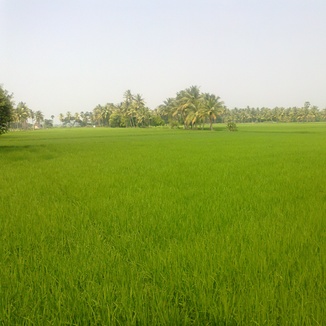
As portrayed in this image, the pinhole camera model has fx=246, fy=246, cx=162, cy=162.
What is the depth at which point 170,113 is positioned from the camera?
61.5 metres

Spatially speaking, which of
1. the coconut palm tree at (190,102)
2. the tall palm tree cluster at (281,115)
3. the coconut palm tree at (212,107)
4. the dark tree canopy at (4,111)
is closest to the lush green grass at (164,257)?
the dark tree canopy at (4,111)

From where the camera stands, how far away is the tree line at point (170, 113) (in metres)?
43.4

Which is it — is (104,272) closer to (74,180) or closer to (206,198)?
(206,198)

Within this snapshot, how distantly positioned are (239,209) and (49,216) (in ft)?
9.84

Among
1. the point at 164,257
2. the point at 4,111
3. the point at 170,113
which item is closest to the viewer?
the point at 164,257

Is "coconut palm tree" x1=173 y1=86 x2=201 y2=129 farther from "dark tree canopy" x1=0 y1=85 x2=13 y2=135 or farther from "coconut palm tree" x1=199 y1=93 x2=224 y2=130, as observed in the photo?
"dark tree canopy" x1=0 y1=85 x2=13 y2=135

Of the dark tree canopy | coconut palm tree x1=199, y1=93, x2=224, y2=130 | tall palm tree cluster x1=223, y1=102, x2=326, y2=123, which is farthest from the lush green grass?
tall palm tree cluster x1=223, y1=102, x2=326, y2=123

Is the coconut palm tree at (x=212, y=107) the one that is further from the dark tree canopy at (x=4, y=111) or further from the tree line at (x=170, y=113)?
the dark tree canopy at (x=4, y=111)

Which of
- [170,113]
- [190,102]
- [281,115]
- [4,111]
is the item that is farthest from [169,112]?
[281,115]

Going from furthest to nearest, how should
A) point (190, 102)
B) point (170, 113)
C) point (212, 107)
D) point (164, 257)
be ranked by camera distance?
point (170, 113), point (190, 102), point (212, 107), point (164, 257)

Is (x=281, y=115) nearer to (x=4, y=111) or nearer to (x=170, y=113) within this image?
(x=170, y=113)

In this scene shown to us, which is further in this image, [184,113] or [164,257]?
[184,113]

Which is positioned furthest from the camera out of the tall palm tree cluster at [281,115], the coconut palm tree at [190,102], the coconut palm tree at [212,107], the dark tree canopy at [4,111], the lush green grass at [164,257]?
the tall palm tree cluster at [281,115]

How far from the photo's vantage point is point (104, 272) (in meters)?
2.17
